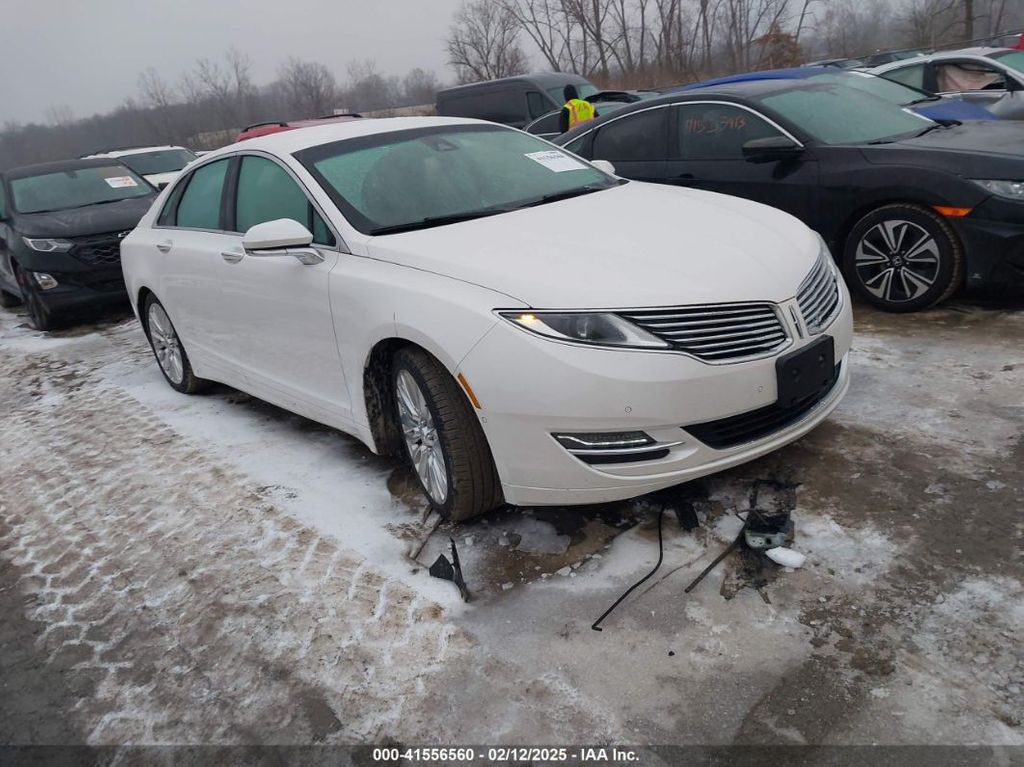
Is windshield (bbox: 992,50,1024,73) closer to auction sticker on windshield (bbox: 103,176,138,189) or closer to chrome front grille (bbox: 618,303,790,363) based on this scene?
chrome front grille (bbox: 618,303,790,363)

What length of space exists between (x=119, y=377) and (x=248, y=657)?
4.12m

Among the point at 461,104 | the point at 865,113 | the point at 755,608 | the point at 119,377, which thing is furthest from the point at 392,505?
the point at 461,104

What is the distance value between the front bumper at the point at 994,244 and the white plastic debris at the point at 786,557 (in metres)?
2.83

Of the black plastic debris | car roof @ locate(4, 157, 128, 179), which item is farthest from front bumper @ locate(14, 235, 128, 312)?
the black plastic debris

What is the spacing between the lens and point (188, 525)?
3613 mm

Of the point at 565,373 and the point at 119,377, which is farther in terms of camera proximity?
the point at 119,377

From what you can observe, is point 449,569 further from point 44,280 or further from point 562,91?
point 562,91

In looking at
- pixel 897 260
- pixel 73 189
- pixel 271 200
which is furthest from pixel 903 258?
pixel 73 189

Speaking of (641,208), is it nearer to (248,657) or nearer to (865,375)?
(865,375)

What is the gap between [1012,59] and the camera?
10.0 meters

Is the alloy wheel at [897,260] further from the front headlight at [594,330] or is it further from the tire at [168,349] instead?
the tire at [168,349]

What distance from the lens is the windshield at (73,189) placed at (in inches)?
339

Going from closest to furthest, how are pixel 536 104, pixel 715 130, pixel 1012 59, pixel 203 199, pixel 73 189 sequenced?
1. pixel 203 199
2. pixel 715 130
3. pixel 73 189
4. pixel 1012 59
5. pixel 536 104

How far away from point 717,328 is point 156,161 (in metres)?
15.4
